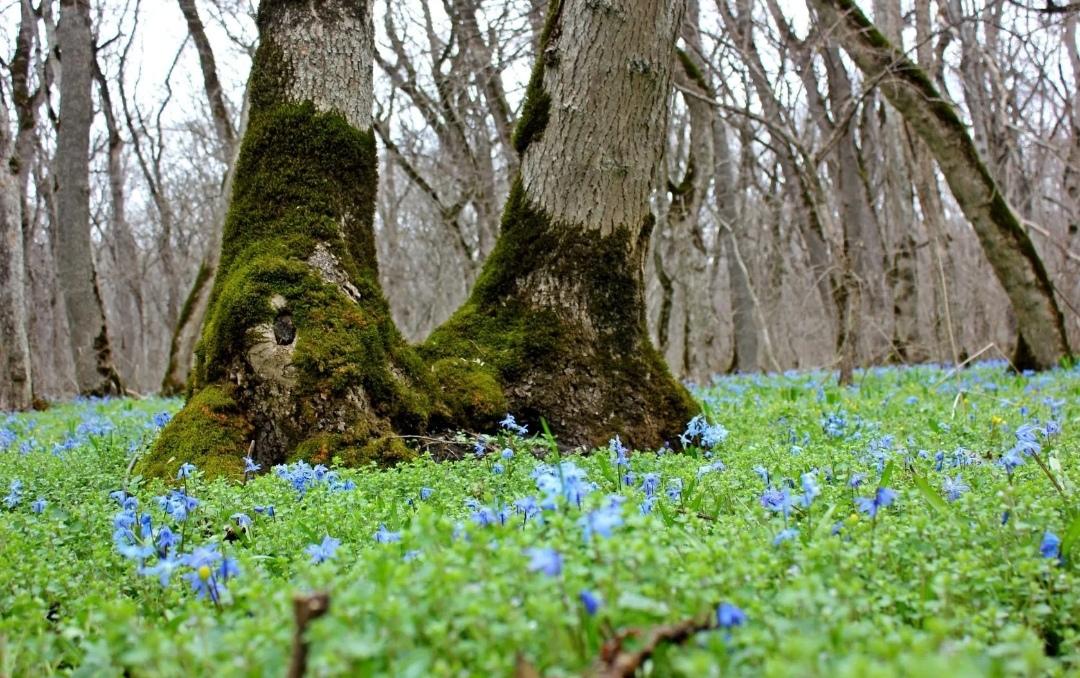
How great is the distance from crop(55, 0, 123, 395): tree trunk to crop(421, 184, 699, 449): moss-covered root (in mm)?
10724

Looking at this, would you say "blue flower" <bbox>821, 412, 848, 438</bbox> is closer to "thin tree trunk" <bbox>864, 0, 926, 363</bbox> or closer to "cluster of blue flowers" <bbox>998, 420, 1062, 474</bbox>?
"cluster of blue flowers" <bbox>998, 420, 1062, 474</bbox>

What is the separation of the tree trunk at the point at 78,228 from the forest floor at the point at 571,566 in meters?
10.3

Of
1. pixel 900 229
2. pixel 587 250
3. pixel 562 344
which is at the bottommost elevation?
pixel 562 344

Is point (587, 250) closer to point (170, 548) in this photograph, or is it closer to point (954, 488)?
point (954, 488)

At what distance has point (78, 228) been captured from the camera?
13281 mm

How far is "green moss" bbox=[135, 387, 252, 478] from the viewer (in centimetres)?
361

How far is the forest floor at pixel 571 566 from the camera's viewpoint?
129cm

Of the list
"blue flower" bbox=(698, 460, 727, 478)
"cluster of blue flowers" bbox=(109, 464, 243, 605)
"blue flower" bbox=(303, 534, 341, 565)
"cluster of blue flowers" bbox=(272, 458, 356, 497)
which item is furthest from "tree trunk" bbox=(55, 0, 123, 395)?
"blue flower" bbox=(303, 534, 341, 565)

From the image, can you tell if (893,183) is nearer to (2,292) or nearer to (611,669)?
(2,292)

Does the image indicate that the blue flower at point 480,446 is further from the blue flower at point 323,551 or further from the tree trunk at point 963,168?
the tree trunk at point 963,168

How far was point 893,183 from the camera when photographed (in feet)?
55.6

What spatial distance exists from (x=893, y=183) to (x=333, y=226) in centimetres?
1553

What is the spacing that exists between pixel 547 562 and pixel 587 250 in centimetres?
345

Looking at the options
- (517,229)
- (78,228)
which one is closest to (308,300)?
(517,229)
